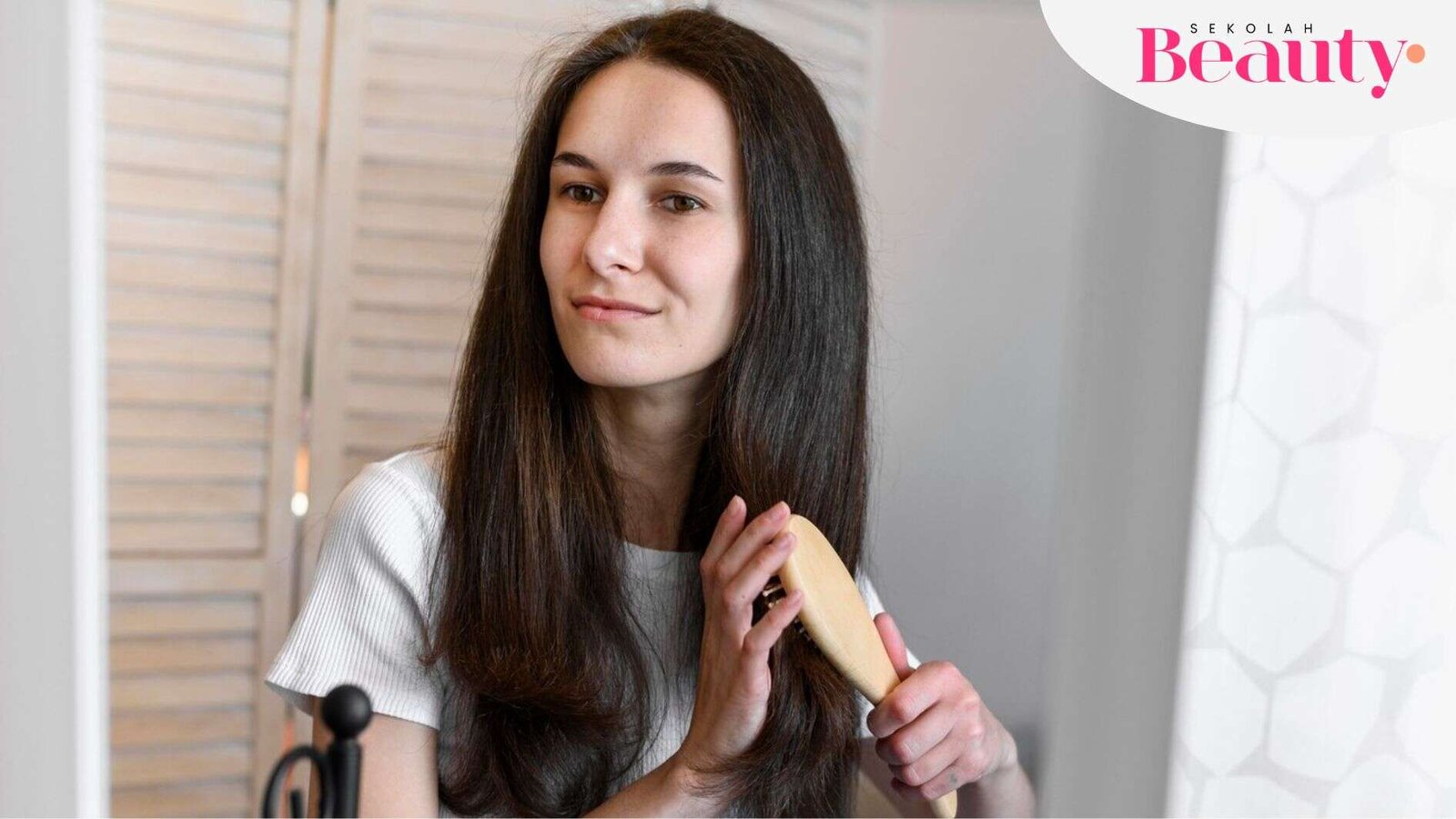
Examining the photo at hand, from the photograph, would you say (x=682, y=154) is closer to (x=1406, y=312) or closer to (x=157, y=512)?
(x=1406, y=312)

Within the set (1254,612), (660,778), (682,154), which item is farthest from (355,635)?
(1254,612)

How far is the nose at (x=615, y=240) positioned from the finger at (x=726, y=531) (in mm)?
131

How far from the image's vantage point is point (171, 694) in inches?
33.3

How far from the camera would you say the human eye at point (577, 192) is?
23.6 inches

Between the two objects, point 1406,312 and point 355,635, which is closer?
point 1406,312

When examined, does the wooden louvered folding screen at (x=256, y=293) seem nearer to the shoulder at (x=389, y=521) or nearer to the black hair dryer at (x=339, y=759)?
the shoulder at (x=389, y=521)

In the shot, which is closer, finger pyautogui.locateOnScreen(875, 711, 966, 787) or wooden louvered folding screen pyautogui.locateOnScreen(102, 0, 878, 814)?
finger pyautogui.locateOnScreen(875, 711, 966, 787)

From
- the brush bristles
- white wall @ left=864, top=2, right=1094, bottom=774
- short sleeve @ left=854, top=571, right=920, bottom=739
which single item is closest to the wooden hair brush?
the brush bristles

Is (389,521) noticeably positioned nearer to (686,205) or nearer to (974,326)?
(686,205)

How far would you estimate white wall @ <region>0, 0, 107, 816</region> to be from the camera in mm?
362

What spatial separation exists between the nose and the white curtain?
10.0 inches

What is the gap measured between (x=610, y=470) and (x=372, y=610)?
0.14 metres

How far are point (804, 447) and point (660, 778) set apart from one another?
0.18 m

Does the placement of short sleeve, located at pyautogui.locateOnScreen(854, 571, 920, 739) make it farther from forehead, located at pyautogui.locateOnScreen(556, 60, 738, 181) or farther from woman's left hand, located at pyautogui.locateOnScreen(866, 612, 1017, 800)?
forehead, located at pyautogui.locateOnScreen(556, 60, 738, 181)
